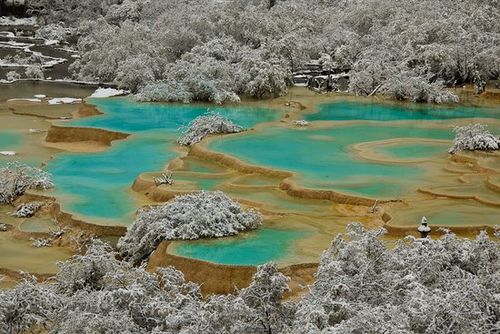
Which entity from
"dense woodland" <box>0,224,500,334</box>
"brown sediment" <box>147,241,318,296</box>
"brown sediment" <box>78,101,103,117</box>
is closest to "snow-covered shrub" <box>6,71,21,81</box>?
"brown sediment" <box>78,101,103,117</box>

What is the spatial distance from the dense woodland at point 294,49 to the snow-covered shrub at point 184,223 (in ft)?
53.1

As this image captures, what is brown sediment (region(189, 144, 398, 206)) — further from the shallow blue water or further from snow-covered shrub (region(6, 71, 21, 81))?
snow-covered shrub (region(6, 71, 21, 81))

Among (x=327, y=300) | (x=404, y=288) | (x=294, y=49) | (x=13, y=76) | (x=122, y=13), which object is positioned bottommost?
(x=13, y=76)

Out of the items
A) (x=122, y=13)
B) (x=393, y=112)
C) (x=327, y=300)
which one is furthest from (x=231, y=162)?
(x=122, y=13)

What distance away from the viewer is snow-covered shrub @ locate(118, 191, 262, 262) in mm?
15766

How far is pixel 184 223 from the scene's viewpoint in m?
15.9

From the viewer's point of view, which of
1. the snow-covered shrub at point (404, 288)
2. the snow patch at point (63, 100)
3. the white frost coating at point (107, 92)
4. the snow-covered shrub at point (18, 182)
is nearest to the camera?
the snow-covered shrub at point (404, 288)

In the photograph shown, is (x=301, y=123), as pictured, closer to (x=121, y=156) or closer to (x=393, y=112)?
(x=393, y=112)

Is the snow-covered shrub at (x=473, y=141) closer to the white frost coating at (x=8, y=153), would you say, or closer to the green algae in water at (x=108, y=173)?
the green algae in water at (x=108, y=173)

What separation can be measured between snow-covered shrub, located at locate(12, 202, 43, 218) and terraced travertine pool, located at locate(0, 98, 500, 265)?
69 centimetres

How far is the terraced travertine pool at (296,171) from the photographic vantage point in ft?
53.4

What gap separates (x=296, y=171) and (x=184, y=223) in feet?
18.1

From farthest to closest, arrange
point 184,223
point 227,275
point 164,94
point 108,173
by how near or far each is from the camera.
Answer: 1. point 164,94
2. point 108,173
3. point 184,223
4. point 227,275

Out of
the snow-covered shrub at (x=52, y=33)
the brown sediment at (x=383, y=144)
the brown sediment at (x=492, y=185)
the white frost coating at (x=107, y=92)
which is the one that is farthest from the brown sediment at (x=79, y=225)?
the snow-covered shrub at (x=52, y=33)
